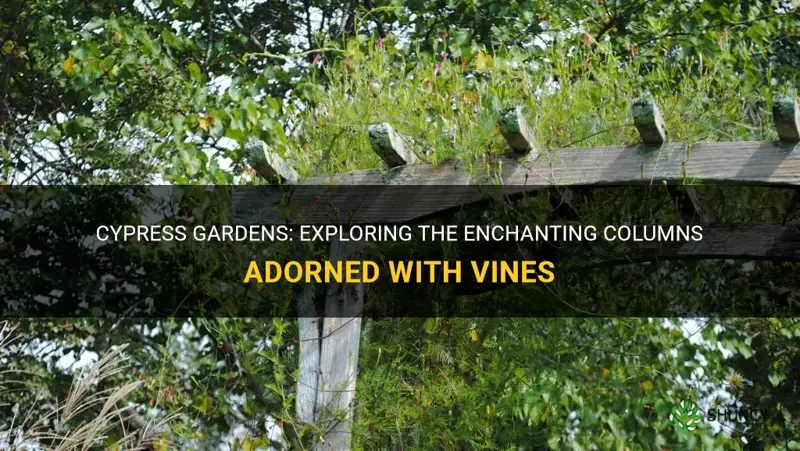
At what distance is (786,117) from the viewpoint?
281 cm

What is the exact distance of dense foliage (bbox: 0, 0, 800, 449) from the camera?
3.36 metres

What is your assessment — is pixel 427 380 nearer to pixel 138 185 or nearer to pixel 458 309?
pixel 458 309

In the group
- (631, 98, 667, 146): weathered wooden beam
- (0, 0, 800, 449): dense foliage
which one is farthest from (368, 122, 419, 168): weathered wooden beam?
(631, 98, 667, 146): weathered wooden beam

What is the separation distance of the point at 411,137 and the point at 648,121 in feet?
2.63

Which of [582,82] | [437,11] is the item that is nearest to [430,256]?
[582,82]

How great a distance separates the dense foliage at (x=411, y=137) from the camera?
336 cm

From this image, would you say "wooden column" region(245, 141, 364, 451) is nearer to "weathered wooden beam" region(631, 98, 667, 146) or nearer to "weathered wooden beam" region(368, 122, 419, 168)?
"weathered wooden beam" region(368, 122, 419, 168)

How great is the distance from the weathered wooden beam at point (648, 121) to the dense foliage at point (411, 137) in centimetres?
9

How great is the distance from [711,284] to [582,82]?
1.62 meters

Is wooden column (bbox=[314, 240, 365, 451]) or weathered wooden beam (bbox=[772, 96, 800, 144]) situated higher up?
weathered wooden beam (bbox=[772, 96, 800, 144])

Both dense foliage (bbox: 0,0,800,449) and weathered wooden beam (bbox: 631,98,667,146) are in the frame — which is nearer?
weathered wooden beam (bbox: 631,98,667,146)

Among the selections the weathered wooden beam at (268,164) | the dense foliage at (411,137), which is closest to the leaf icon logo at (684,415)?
the dense foliage at (411,137)

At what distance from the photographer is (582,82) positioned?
327 centimetres

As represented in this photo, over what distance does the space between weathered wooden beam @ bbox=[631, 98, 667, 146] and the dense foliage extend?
0.09 metres
